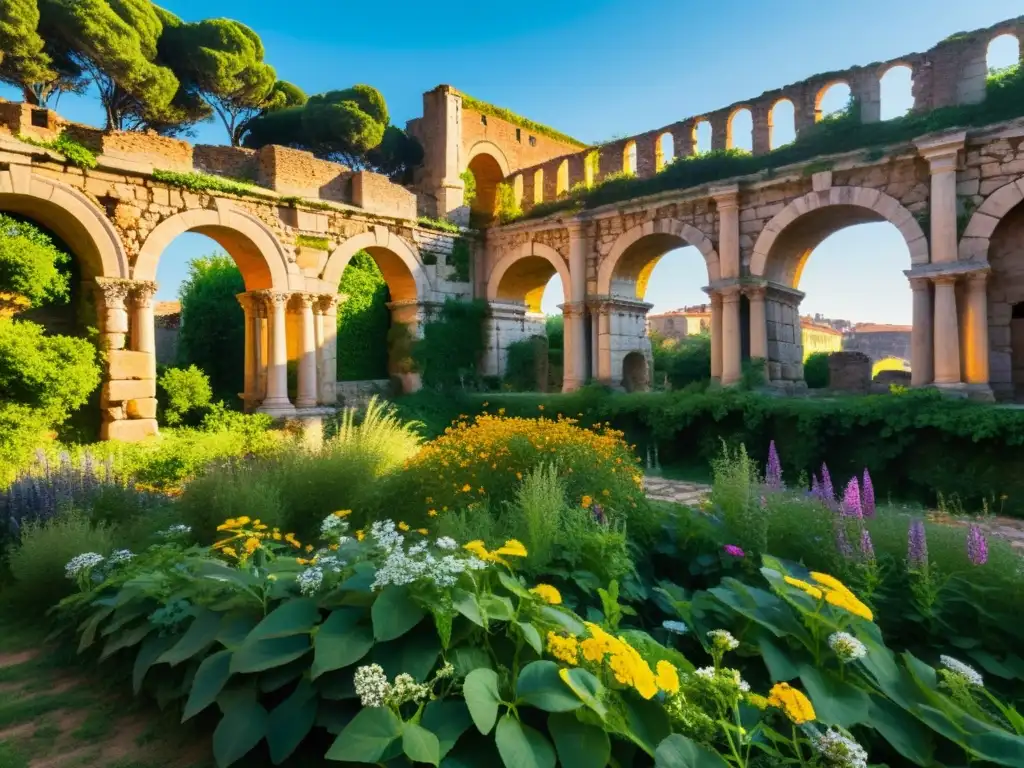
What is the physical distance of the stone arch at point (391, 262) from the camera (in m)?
13.0

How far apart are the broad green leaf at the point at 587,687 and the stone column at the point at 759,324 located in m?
10.6

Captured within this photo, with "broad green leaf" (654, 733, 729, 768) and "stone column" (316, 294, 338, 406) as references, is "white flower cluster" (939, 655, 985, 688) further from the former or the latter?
"stone column" (316, 294, 338, 406)

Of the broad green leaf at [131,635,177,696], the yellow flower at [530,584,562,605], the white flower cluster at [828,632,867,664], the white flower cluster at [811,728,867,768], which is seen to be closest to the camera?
the white flower cluster at [811,728,867,768]

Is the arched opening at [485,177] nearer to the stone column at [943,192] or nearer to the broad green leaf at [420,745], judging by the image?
the stone column at [943,192]

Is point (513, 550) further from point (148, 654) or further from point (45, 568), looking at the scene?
point (45, 568)

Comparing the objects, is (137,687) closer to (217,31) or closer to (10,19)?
(10,19)

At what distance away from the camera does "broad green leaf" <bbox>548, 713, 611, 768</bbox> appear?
166 centimetres

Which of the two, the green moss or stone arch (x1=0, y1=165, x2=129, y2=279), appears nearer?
stone arch (x1=0, y1=165, x2=129, y2=279)

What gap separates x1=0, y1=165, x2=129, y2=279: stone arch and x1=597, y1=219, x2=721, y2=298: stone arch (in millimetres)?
9207

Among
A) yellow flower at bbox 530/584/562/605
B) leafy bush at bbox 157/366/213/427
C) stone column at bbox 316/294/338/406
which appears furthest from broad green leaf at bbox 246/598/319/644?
stone column at bbox 316/294/338/406

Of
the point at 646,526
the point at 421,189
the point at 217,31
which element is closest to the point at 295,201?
the point at 421,189

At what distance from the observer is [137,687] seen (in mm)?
2496

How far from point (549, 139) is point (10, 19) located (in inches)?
607

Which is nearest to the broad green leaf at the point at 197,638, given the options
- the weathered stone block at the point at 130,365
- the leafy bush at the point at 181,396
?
the weathered stone block at the point at 130,365
